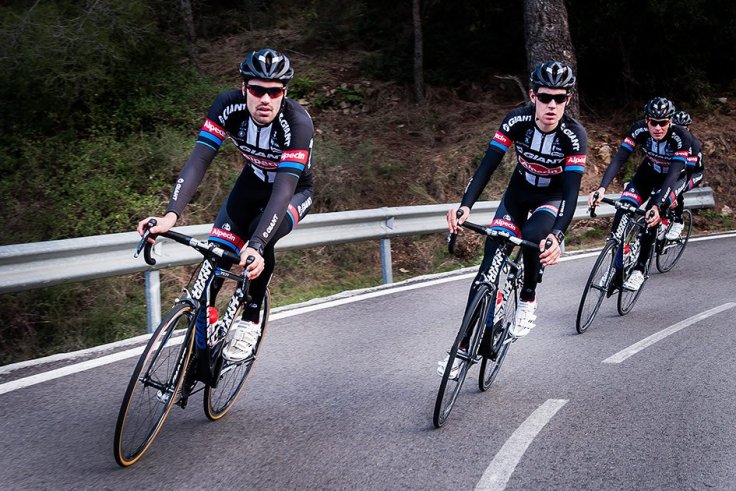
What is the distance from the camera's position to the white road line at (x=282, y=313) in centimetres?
575

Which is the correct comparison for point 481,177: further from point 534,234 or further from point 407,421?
point 407,421

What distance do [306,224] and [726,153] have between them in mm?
12182

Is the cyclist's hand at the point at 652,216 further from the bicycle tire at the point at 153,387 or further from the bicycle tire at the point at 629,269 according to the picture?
the bicycle tire at the point at 153,387

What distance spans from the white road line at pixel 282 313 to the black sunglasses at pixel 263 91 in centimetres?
262

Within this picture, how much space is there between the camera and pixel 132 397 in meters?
4.04

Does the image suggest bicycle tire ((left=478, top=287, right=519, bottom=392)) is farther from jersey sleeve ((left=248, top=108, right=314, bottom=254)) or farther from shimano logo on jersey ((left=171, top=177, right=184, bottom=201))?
shimano logo on jersey ((left=171, top=177, right=184, bottom=201))

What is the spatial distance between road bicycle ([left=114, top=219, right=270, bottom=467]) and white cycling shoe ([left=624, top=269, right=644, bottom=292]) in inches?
211

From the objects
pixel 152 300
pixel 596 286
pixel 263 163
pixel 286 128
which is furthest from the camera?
pixel 596 286

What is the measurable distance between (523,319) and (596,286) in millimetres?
2518

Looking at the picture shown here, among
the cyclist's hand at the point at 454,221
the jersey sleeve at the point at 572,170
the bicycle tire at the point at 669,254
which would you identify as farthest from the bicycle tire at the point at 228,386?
the bicycle tire at the point at 669,254

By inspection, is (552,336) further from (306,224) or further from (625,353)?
(306,224)

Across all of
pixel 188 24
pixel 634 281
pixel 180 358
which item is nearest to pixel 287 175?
pixel 180 358

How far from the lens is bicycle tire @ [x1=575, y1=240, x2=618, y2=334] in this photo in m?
8.03

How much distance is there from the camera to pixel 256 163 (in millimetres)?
5398
